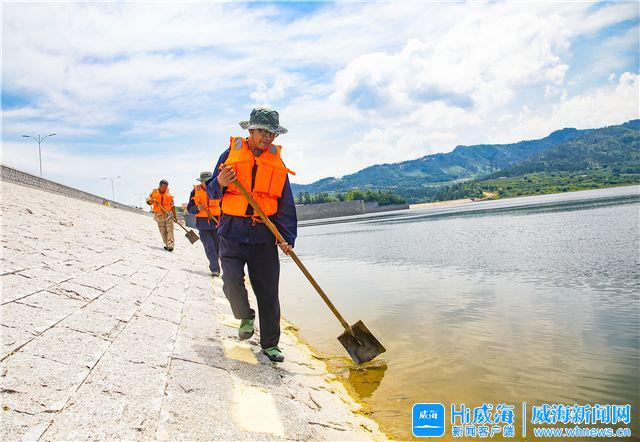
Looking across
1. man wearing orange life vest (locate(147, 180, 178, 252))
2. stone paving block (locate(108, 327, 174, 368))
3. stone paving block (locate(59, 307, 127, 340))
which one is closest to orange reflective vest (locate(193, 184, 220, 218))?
man wearing orange life vest (locate(147, 180, 178, 252))

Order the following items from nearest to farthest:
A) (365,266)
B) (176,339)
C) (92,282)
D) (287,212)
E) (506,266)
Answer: (176,339)
(287,212)
(92,282)
(506,266)
(365,266)

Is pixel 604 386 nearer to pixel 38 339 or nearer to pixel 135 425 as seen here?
pixel 135 425

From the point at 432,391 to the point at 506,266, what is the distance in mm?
10249

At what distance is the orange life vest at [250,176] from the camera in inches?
193

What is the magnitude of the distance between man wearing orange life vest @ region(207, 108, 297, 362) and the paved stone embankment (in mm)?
670

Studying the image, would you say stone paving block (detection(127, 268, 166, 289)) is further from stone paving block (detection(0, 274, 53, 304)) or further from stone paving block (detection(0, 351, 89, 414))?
stone paving block (detection(0, 351, 89, 414))

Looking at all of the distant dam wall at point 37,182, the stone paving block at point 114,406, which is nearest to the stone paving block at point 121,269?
the stone paving block at point 114,406

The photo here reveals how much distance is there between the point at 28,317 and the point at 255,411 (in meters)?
2.38

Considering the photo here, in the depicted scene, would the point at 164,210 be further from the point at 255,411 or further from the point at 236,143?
the point at 255,411

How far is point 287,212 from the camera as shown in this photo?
5.19 meters

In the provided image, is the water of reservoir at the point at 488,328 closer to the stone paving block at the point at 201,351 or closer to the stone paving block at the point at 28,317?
the stone paving block at the point at 201,351

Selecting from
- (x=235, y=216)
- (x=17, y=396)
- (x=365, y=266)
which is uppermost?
(x=235, y=216)

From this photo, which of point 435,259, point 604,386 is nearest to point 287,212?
point 604,386

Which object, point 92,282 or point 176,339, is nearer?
point 176,339
